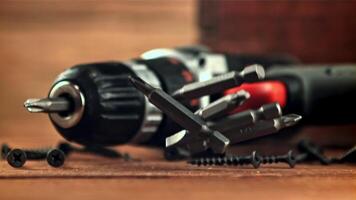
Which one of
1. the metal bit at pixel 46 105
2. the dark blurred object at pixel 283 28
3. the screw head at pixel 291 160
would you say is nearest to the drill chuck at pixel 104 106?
the metal bit at pixel 46 105

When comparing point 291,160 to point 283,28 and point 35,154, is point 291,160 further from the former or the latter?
point 283,28

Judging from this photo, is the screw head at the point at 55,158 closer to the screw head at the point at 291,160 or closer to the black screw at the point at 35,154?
the black screw at the point at 35,154

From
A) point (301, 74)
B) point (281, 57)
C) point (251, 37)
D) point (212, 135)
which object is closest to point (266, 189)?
point (212, 135)

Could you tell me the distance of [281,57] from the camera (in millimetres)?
880

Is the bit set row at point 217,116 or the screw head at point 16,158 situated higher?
the bit set row at point 217,116

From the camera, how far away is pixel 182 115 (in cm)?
53

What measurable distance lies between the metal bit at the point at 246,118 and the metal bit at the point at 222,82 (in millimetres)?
Result: 27

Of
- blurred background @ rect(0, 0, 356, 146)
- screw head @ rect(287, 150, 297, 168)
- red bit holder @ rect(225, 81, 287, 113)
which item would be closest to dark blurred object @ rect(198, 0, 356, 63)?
blurred background @ rect(0, 0, 356, 146)

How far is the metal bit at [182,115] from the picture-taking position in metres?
0.53

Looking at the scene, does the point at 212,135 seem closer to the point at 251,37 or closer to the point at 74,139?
the point at 74,139

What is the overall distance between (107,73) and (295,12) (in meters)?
0.51

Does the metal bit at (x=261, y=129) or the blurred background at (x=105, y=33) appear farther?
the blurred background at (x=105, y=33)

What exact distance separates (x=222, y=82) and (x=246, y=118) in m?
0.04

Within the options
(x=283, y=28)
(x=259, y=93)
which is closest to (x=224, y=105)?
(x=259, y=93)
